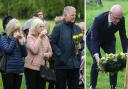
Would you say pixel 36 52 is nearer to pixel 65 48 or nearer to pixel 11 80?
pixel 65 48

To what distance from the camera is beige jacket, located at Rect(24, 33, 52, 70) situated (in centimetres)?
820

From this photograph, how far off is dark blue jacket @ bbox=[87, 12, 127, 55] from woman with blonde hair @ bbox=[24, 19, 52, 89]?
3.05 ft

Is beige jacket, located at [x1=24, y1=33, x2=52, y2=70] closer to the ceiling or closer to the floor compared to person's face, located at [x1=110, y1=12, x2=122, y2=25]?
closer to the floor

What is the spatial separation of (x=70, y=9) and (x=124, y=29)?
3.57 feet

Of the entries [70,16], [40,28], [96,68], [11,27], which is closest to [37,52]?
[40,28]

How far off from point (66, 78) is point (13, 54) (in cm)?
99

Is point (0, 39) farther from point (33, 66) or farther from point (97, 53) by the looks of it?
point (97, 53)

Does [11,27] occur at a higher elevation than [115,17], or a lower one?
lower

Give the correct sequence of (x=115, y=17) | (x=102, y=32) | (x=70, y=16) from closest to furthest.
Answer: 1. (x=115, y=17)
2. (x=102, y=32)
3. (x=70, y=16)

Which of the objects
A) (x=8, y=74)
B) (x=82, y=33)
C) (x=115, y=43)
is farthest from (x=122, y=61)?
(x=8, y=74)

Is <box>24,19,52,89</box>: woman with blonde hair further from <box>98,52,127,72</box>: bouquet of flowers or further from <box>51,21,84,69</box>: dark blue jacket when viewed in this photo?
<box>98,52,127,72</box>: bouquet of flowers

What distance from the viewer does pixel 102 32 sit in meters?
7.64

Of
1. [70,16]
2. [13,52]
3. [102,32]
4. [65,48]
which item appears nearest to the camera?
[102,32]

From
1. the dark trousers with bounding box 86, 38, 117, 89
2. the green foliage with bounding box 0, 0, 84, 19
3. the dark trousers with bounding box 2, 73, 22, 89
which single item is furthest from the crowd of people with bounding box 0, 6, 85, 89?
the green foliage with bounding box 0, 0, 84, 19
